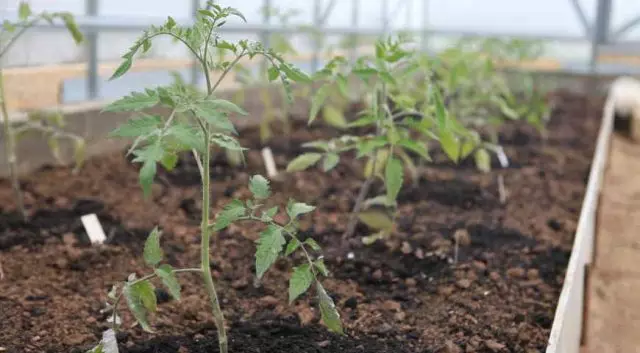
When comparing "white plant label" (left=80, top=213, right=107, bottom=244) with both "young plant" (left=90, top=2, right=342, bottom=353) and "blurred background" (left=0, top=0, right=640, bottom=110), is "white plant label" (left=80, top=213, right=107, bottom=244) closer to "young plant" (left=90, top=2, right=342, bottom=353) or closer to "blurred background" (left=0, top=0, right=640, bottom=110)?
"blurred background" (left=0, top=0, right=640, bottom=110)

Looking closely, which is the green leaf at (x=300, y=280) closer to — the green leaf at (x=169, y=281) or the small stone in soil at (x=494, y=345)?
the green leaf at (x=169, y=281)

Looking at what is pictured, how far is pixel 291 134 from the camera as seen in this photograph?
12.6 ft

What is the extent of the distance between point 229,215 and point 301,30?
313cm

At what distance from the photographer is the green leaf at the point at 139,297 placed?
114cm

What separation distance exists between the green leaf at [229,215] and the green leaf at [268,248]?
50 millimetres

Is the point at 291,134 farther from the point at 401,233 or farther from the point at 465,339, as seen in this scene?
the point at 465,339

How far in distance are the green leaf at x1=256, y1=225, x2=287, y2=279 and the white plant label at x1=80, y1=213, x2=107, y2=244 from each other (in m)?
0.94

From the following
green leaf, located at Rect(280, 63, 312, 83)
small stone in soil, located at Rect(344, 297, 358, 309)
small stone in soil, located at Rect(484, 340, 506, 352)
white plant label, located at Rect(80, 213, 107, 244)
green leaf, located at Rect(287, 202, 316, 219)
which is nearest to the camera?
green leaf, located at Rect(280, 63, 312, 83)

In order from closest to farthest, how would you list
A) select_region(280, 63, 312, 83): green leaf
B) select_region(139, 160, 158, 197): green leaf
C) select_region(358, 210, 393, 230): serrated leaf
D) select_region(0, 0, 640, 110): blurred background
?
select_region(139, 160, 158, 197): green leaf
select_region(280, 63, 312, 83): green leaf
select_region(358, 210, 393, 230): serrated leaf
select_region(0, 0, 640, 110): blurred background

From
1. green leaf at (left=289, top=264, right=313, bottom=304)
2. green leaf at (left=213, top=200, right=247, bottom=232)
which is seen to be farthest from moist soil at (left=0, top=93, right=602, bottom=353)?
green leaf at (left=213, top=200, right=247, bottom=232)

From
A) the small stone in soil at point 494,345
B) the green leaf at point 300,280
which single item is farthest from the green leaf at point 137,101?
the small stone in soil at point 494,345

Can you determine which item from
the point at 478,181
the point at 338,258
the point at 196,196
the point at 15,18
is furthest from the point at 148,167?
the point at 478,181

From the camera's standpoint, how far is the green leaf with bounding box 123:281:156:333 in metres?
1.14

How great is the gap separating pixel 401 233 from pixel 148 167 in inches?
55.9
